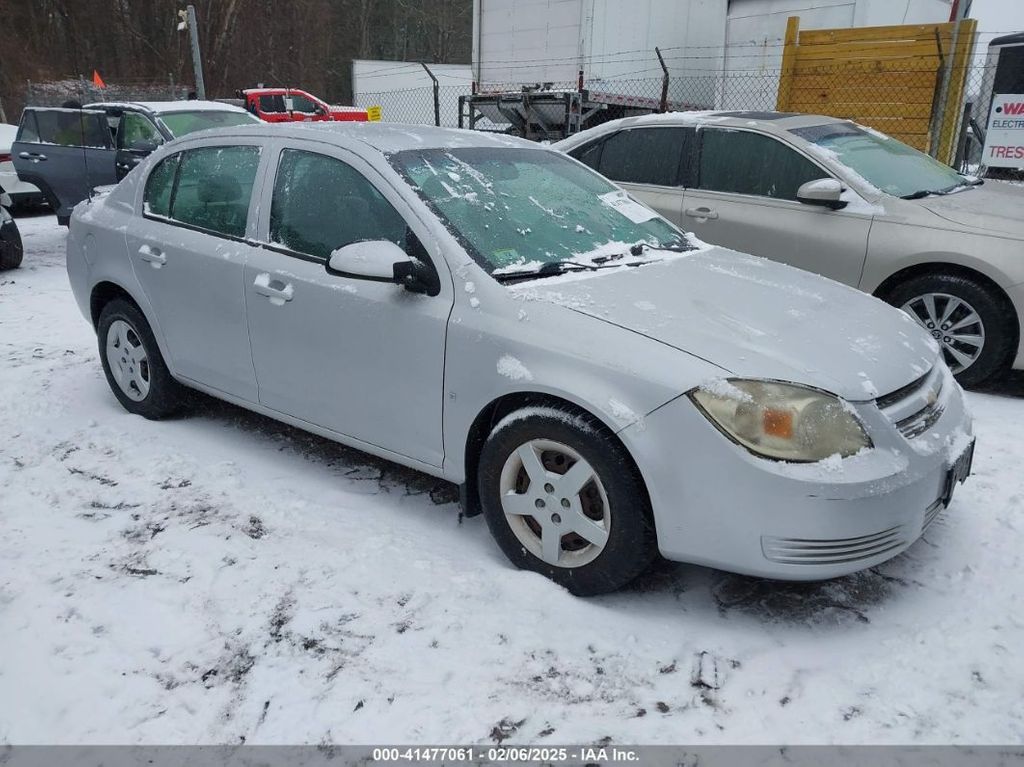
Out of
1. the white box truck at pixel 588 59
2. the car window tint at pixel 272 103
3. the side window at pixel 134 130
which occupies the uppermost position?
the white box truck at pixel 588 59

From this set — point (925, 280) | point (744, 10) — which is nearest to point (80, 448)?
point (925, 280)

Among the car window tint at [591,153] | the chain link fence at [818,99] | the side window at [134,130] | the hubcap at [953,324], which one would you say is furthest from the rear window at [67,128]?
the hubcap at [953,324]

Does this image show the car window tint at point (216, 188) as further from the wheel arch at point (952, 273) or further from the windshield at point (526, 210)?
the wheel arch at point (952, 273)

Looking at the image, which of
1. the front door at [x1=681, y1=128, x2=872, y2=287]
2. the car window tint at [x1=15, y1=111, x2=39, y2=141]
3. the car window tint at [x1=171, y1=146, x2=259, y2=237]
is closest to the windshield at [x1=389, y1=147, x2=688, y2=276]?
the car window tint at [x1=171, y1=146, x2=259, y2=237]

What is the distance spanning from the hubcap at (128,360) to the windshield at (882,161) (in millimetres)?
4444

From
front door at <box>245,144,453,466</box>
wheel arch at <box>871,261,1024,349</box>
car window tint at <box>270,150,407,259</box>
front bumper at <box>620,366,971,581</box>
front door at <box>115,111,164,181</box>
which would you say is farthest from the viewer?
front door at <box>115,111,164,181</box>

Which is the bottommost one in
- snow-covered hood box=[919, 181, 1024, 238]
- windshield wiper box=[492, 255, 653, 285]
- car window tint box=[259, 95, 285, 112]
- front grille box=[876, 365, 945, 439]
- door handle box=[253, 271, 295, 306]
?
front grille box=[876, 365, 945, 439]

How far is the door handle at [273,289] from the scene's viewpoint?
349 centimetres

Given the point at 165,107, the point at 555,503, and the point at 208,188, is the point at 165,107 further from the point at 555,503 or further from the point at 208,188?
the point at 555,503

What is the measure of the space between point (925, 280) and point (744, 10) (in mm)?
12046

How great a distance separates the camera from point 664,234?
384 centimetres

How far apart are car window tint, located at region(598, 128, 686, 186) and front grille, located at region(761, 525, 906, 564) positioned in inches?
154

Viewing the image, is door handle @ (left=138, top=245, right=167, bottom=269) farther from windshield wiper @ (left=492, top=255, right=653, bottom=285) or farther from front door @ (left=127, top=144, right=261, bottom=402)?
windshield wiper @ (left=492, top=255, right=653, bottom=285)

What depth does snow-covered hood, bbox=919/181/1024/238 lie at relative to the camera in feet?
15.6
